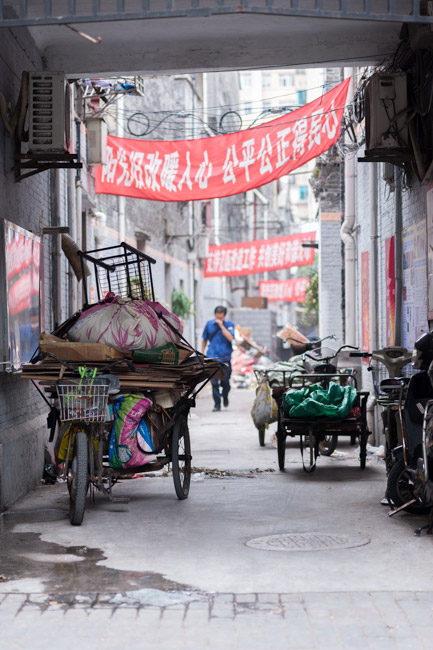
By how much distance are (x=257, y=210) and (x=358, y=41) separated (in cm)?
4955

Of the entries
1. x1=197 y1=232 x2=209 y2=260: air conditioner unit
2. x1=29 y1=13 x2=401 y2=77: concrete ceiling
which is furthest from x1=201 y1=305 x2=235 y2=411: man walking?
x1=197 y1=232 x2=209 y2=260: air conditioner unit

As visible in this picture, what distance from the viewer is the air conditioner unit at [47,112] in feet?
29.7

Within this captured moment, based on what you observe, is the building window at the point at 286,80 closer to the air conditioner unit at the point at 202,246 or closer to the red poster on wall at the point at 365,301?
the air conditioner unit at the point at 202,246

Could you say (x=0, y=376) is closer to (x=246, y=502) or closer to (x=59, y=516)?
(x=59, y=516)

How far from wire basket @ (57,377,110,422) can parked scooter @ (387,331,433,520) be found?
7.82 ft

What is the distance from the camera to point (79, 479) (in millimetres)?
7211

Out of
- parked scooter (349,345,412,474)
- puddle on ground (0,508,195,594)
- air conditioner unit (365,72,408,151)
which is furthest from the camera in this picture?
air conditioner unit (365,72,408,151)

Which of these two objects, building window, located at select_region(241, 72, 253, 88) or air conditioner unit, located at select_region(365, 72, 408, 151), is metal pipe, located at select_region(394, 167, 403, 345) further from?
building window, located at select_region(241, 72, 253, 88)

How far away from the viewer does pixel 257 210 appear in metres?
59.7

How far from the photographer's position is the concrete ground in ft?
15.1

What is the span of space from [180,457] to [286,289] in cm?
3045

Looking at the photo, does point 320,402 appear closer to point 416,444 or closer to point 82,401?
point 416,444

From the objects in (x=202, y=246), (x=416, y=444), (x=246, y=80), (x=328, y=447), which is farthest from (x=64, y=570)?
(x=246, y=80)

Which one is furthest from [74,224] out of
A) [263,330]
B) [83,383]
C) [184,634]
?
[263,330]
